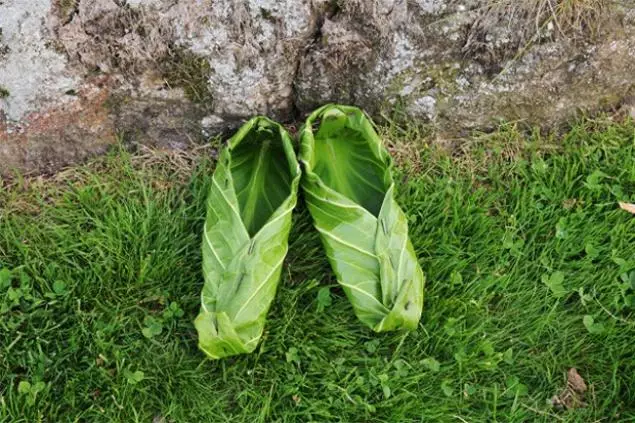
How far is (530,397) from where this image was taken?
8.30 ft

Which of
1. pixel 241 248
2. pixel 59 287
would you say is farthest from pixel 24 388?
pixel 241 248

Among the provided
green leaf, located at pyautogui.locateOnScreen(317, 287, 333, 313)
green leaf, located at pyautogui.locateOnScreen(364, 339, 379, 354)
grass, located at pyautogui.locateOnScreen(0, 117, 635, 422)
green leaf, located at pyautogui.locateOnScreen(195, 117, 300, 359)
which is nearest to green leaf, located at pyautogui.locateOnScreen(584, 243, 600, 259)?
grass, located at pyautogui.locateOnScreen(0, 117, 635, 422)

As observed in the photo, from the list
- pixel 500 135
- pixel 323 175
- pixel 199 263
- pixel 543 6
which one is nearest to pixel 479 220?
pixel 500 135

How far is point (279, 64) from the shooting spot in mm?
2613

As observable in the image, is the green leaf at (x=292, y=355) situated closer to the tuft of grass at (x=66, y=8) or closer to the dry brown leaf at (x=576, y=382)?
the dry brown leaf at (x=576, y=382)

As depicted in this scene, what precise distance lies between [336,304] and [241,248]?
0.38 meters

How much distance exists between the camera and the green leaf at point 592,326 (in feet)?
8.42

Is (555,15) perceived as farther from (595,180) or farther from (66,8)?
(66,8)

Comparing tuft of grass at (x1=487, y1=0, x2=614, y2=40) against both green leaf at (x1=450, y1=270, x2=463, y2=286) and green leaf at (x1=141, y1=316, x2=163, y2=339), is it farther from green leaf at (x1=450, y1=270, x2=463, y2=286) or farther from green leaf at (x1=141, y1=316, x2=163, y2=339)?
green leaf at (x1=141, y1=316, x2=163, y2=339)

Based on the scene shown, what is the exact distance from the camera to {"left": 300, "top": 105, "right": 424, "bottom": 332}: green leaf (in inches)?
95.3

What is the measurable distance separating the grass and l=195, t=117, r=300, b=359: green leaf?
12 cm

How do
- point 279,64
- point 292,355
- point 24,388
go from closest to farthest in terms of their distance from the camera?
point 24,388 → point 292,355 → point 279,64

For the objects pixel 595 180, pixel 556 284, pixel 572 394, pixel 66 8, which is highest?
pixel 66 8

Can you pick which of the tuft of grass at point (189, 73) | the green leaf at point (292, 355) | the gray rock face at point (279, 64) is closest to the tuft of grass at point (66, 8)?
the gray rock face at point (279, 64)
